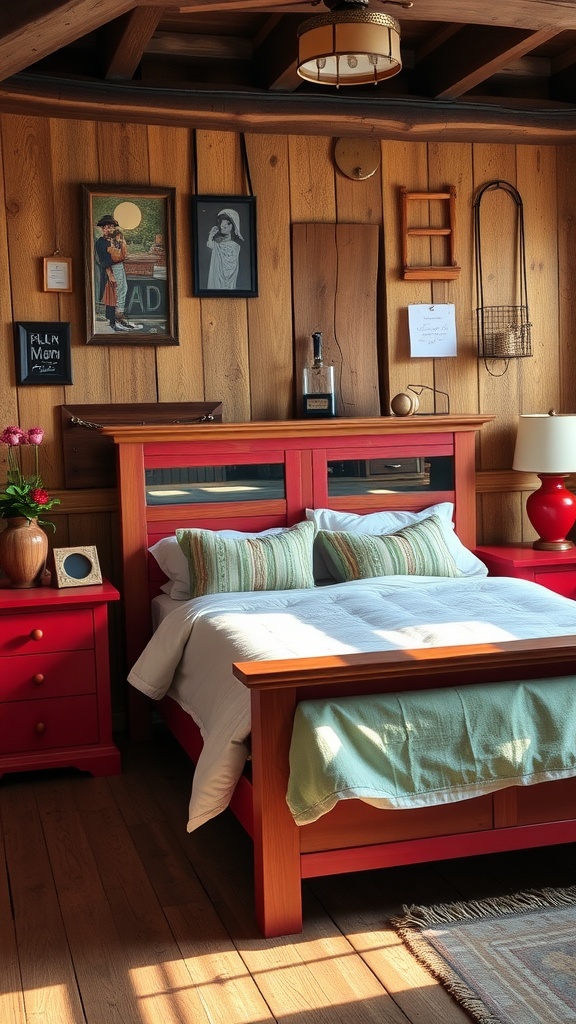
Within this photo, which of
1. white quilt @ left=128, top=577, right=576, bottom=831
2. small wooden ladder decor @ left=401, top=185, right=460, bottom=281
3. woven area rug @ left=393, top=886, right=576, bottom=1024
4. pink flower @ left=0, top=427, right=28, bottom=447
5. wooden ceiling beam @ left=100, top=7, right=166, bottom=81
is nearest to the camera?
woven area rug @ left=393, top=886, right=576, bottom=1024

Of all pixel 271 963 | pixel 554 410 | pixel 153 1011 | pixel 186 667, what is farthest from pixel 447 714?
pixel 554 410

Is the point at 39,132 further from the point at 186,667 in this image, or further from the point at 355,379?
the point at 186,667

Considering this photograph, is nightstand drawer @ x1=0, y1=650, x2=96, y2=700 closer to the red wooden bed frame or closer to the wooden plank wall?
the wooden plank wall

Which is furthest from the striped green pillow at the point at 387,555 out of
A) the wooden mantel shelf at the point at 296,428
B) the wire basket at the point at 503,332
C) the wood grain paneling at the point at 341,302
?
the wire basket at the point at 503,332

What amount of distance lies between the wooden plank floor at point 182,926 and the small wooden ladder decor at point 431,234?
2.41m

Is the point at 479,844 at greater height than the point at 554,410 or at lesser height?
lesser

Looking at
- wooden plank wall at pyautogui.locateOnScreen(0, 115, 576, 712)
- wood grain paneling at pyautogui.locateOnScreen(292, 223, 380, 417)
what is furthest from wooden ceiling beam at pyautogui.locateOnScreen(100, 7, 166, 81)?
wood grain paneling at pyautogui.locateOnScreen(292, 223, 380, 417)

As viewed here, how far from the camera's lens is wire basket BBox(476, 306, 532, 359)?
4648 millimetres

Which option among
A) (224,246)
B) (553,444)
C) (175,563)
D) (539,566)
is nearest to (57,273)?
(224,246)

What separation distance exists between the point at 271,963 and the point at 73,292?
2736mm

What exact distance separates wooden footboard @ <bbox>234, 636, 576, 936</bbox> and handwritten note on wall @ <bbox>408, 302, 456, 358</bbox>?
215cm

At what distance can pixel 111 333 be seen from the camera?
14.0 feet

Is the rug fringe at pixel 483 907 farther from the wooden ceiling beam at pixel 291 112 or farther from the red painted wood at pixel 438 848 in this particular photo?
the wooden ceiling beam at pixel 291 112

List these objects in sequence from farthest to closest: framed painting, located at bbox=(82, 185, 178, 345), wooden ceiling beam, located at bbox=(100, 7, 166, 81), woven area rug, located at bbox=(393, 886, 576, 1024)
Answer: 1. framed painting, located at bbox=(82, 185, 178, 345)
2. wooden ceiling beam, located at bbox=(100, 7, 166, 81)
3. woven area rug, located at bbox=(393, 886, 576, 1024)
